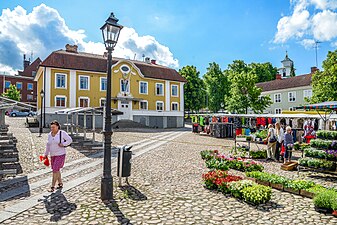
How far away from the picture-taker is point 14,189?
739 centimetres

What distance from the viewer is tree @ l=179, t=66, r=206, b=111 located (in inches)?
2163

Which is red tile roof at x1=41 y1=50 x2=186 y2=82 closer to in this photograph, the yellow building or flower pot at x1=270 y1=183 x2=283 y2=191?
the yellow building

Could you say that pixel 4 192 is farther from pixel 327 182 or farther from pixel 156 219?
pixel 327 182

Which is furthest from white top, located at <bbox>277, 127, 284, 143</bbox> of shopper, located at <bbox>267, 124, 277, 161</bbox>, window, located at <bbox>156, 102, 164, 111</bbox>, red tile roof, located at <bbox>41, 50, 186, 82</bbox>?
window, located at <bbox>156, 102, 164, 111</bbox>

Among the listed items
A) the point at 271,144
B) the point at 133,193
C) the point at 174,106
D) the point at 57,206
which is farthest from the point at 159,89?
the point at 57,206

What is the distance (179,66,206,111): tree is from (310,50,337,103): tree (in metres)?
25.8

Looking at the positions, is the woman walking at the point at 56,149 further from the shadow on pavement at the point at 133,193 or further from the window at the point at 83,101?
the window at the point at 83,101

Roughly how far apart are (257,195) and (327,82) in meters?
28.5

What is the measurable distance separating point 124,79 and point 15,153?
2840 centimetres

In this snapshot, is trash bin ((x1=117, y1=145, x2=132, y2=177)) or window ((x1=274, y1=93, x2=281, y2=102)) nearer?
trash bin ((x1=117, y1=145, x2=132, y2=177))

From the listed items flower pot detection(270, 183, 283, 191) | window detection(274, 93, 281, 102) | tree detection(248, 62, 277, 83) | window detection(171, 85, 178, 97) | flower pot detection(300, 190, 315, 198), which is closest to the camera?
flower pot detection(300, 190, 315, 198)

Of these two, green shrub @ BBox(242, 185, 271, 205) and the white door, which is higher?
the white door

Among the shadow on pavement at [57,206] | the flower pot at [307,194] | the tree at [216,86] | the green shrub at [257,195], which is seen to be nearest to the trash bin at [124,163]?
the shadow on pavement at [57,206]

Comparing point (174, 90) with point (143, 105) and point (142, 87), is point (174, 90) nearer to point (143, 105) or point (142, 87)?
point (142, 87)
